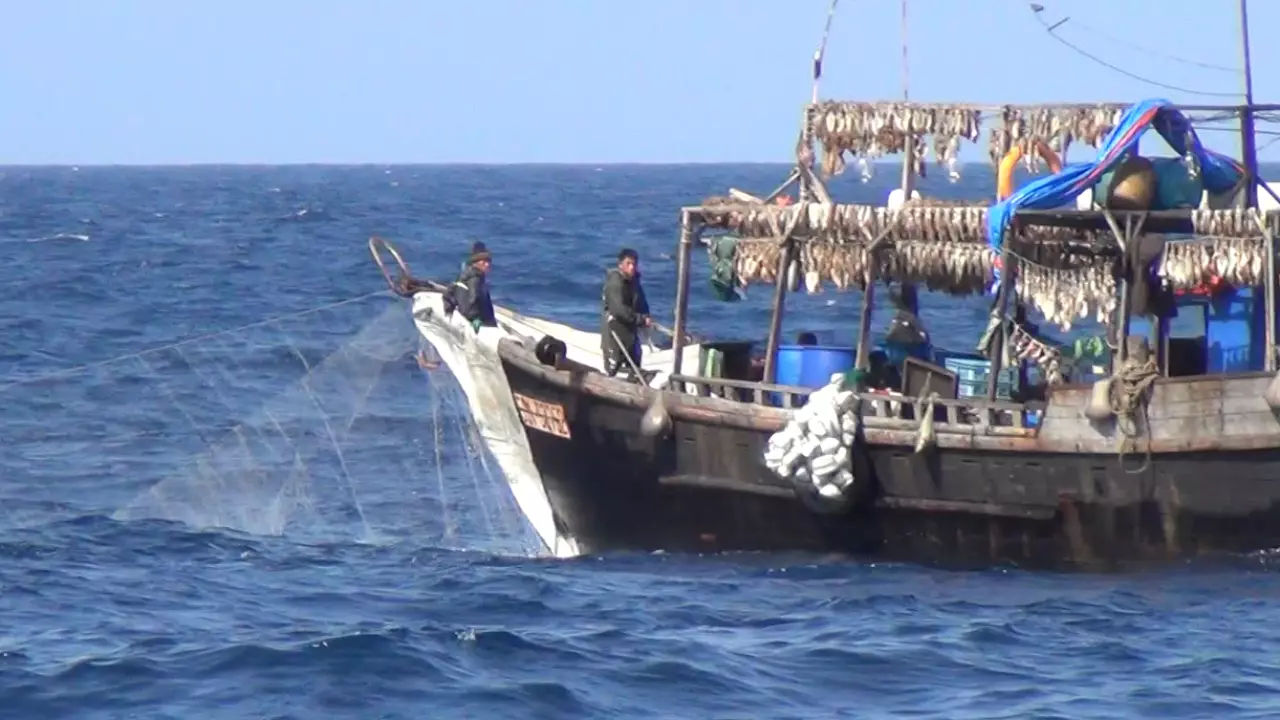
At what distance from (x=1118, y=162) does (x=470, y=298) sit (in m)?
5.02

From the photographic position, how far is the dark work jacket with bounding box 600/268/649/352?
709 inches

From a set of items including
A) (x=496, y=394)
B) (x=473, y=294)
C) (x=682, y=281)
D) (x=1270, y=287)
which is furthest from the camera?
(x=496, y=394)

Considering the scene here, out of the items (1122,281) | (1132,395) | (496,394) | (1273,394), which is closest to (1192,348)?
(1122,281)

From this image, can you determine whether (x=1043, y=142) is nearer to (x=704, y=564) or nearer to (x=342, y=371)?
(x=704, y=564)

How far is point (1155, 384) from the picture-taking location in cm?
1619

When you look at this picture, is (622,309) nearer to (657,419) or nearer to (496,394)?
(657,419)

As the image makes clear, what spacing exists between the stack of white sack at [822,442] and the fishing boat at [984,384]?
20 millimetres

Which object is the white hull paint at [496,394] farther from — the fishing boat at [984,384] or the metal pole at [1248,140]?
the metal pole at [1248,140]

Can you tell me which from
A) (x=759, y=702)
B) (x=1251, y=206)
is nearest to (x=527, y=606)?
(x=759, y=702)

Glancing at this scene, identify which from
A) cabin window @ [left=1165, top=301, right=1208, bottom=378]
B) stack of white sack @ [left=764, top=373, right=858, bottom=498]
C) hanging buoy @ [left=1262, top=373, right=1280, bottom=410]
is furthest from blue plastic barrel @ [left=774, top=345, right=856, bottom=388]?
hanging buoy @ [left=1262, top=373, right=1280, bottom=410]

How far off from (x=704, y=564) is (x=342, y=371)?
361cm

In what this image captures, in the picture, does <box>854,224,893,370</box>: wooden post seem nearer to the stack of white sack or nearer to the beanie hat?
the stack of white sack

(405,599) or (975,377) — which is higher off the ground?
(975,377)

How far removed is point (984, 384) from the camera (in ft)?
57.4
